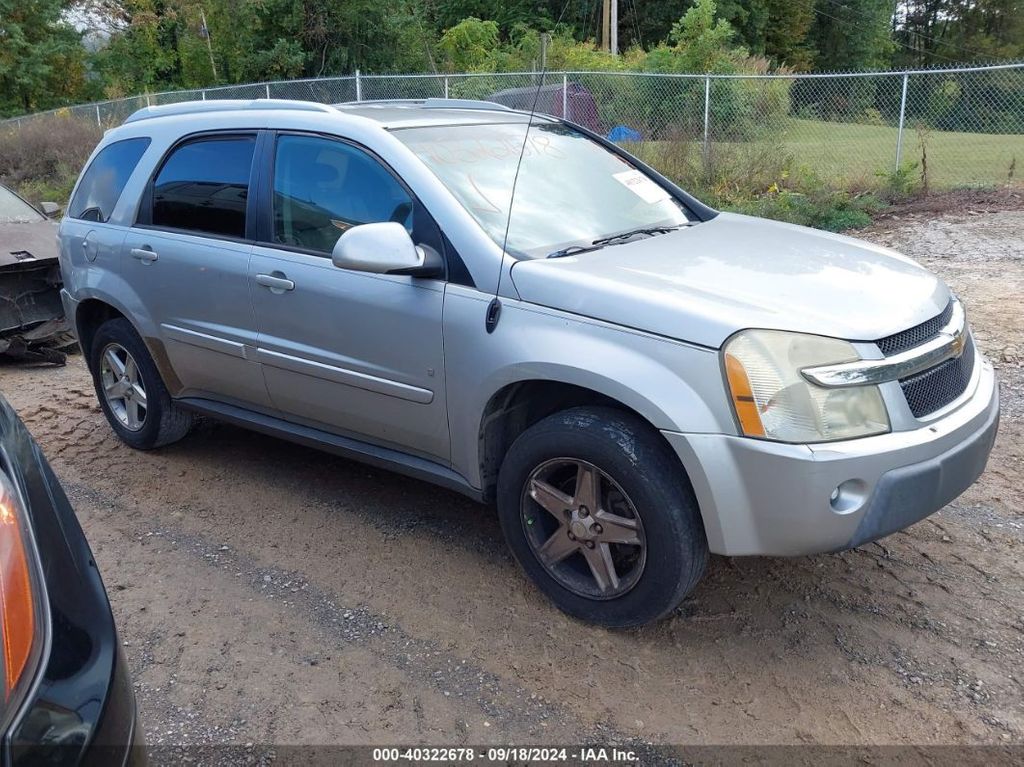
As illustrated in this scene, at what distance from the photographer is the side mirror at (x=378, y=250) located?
3396 millimetres

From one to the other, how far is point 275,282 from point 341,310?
1.40ft

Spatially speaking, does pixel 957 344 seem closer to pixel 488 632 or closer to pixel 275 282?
pixel 488 632

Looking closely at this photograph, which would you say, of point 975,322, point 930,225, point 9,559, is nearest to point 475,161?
point 9,559

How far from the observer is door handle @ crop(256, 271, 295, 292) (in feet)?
13.0

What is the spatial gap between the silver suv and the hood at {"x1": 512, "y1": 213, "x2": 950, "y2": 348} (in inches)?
0.5

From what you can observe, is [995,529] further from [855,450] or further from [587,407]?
[587,407]

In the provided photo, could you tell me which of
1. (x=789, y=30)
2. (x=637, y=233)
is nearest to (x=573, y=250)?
(x=637, y=233)

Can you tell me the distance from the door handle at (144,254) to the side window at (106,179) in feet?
1.49

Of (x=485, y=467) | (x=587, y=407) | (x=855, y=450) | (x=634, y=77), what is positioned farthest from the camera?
(x=634, y=77)

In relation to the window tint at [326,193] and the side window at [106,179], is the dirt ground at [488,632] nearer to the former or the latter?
the window tint at [326,193]

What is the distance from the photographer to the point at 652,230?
13.0ft

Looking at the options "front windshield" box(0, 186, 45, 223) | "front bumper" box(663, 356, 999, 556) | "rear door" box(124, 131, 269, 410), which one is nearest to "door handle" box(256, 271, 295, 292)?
"rear door" box(124, 131, 269, 410)

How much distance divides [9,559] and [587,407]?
2.01m

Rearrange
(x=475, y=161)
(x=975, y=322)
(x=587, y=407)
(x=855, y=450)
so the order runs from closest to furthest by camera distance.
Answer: (x=855, y=450) → (x=587, y=407) → (x=475, y=161) → (x=975, y=322)
